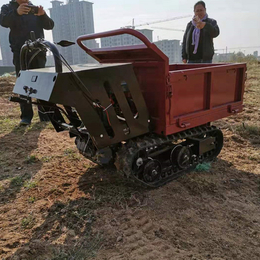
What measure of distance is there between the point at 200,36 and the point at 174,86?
2.75 meters

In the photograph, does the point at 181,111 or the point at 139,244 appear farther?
the point at 181,111

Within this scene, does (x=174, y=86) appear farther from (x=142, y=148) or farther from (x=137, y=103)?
(x=142, y=148)

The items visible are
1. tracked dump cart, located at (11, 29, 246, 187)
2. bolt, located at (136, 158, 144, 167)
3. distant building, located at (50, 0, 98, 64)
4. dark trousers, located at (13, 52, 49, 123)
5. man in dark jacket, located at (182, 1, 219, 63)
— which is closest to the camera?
tracked dump cart, located at (11, 29, 246, 187)

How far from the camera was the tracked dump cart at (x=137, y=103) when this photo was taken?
296cm

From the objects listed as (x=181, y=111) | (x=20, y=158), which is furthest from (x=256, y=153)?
(x=20, y=158)

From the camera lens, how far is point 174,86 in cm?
350

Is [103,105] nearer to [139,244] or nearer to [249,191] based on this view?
[139,244]

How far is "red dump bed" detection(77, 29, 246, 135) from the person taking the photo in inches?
133

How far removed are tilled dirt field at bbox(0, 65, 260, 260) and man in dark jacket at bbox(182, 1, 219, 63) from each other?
212cm

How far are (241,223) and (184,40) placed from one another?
14.4 feet

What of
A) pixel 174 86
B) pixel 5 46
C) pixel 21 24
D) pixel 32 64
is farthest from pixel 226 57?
pixel 5 46

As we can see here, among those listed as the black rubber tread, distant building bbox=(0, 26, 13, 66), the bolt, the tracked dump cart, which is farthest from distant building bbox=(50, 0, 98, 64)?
the bolt

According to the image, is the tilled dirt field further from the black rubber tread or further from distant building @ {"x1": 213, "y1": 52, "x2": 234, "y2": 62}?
distant building @ {"x1": 213, "y1": 52, "x2": 234, "y2": 62}

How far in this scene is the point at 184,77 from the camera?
3586 mm
